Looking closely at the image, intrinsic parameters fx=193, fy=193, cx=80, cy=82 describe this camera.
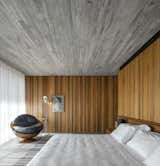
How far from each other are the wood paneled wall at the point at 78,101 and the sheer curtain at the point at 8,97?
834 millimetres

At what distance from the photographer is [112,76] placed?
8438 millimetres

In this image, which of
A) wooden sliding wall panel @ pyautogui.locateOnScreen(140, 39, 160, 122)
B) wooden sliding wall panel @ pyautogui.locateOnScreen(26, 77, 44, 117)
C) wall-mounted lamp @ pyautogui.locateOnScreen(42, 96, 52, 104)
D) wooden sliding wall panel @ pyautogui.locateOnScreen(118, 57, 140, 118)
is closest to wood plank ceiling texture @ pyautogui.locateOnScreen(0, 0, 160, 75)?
wooden sliding wall panel @ pyautogui.locateOnScreen(140, 39, 160, 122)

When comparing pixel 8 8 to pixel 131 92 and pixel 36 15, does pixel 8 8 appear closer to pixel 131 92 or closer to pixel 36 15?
pixel 36 15

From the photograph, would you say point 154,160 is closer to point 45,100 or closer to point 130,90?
point 130,90

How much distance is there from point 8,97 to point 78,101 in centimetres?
309

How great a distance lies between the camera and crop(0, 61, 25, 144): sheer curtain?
572cm

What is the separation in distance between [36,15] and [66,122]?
618 centimetres

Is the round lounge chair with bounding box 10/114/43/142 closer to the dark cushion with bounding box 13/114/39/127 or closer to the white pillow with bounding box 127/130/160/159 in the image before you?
the dark cushion with bounding box 13/114/39/127

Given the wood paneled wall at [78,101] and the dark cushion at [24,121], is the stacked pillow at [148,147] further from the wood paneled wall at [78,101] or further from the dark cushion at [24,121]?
the wood paneled wall at [78,101]

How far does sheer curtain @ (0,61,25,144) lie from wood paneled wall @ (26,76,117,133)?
0.83 meters

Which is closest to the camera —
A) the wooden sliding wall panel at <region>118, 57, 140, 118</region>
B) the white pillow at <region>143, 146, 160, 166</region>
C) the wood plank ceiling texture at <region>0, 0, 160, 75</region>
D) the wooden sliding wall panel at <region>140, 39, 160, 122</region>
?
the white pillow at <region>143, 146, 160, 166</region>

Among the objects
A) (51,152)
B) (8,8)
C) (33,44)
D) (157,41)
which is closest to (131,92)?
(157,41)

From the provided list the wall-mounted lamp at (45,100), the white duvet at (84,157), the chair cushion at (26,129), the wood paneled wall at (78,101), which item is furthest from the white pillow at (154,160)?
the wall-mounted lamp at (45,100)

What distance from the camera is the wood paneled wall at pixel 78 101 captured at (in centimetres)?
825
